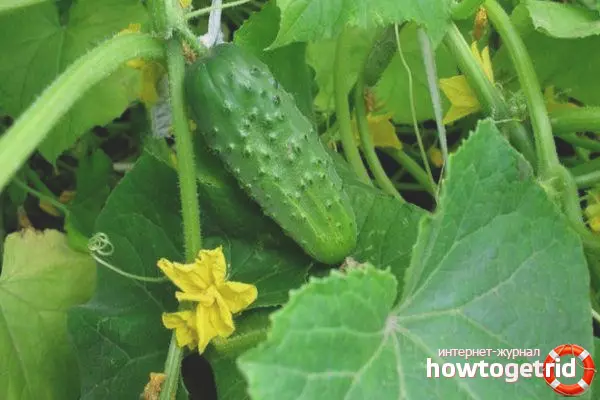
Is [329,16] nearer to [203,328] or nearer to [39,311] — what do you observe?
[203,328]

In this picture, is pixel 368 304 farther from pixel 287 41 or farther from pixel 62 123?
pixel 62 123

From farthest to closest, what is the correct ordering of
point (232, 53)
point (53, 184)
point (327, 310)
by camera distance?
point (53, 184)
point (232, 53)
point (327, 310)

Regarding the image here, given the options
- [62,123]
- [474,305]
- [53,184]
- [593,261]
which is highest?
[62,123]

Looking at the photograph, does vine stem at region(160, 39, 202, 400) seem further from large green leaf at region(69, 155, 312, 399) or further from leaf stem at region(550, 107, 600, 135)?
leaf stem at region(550, 107, 600, 135)

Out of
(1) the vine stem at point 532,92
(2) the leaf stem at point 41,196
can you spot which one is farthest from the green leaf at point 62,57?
(1) the vine stem at point 532,92

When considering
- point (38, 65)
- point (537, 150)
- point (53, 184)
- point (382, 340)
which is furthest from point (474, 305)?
point (53, 184)

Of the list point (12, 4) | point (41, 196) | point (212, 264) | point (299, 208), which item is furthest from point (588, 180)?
point (41, 196)
